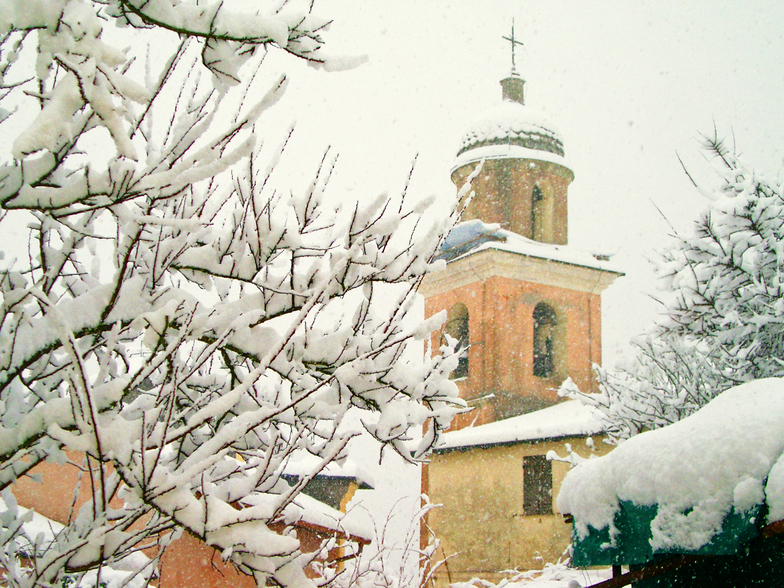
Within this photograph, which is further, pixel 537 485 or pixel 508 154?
pixel 508 154

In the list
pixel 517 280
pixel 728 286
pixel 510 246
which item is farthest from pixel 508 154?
pixel 728 286

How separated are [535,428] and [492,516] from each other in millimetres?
2522

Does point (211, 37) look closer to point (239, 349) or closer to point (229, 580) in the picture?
point (239, 349)

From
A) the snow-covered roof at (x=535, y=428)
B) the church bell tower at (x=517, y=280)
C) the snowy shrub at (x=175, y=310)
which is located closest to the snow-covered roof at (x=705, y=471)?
the snowy shrub at (x=175, y=310)

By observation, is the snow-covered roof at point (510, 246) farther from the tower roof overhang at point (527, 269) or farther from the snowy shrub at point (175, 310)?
the snowy shrub at point (175, 310)

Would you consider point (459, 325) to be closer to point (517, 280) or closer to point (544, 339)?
point (517, 280)

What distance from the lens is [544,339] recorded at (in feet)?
77.2

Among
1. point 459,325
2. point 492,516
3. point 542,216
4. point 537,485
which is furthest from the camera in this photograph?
point 542,216

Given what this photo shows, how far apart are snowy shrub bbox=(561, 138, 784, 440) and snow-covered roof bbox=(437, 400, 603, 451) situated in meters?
8.24

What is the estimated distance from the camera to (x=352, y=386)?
2.79m

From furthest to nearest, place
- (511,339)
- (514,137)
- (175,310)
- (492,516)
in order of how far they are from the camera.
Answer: (514,137), (511,339), (492,516), (175,310)

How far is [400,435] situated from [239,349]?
731 millimetres

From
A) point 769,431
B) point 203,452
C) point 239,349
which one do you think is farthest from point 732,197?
point 203,452

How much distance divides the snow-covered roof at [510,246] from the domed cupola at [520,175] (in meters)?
0.57
